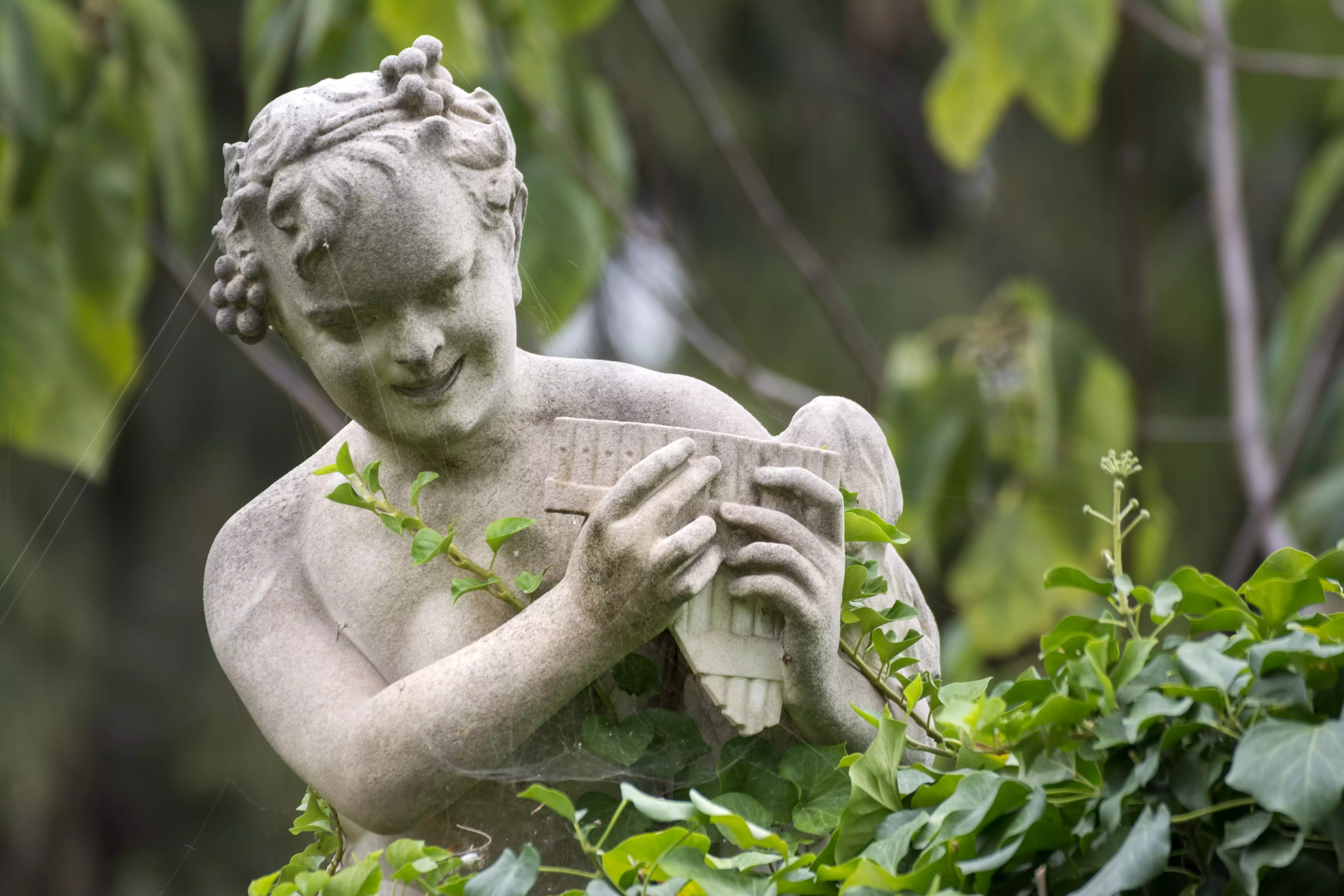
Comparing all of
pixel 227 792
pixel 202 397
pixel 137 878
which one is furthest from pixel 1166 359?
pixel 227 792

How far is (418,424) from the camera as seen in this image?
66.8 inches

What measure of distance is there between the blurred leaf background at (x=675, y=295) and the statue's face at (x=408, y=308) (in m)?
0.24

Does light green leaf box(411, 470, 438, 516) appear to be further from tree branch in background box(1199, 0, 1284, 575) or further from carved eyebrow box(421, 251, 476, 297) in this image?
tree branch in background box(1199, 0, 1284, 575)

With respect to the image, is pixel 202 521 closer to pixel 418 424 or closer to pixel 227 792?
pixel 227 792

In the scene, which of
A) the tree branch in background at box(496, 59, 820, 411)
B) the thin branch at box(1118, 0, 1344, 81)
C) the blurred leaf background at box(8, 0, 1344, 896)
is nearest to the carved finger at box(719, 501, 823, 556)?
the blurred leaf background at box(8, 0, 1344, 896)

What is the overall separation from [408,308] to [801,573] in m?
0.45

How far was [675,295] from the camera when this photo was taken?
405 cm

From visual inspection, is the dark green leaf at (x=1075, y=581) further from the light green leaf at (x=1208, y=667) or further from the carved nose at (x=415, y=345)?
the carved nose at (x=415, y=345)

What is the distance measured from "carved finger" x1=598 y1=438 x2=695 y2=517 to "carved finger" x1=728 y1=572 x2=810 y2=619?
0.12m

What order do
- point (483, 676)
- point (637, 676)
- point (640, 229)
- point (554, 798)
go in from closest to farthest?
point (554, 798), point (483, 676), point (637, 676), point (640, 229)

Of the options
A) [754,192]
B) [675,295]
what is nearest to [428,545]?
[675,295]

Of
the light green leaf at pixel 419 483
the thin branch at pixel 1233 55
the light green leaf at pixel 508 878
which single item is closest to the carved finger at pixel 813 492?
the light green leaf at pixel 419 483

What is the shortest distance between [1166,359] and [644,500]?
259 inches

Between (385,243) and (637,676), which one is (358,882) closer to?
(637,676)
